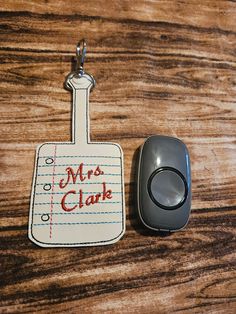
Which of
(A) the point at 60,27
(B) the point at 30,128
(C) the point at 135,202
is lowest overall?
(C) the point at 135,202

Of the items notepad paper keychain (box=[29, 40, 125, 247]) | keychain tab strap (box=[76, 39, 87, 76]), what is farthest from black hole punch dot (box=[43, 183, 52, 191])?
keychain tab strap (box=[76, 39, 87, 76])

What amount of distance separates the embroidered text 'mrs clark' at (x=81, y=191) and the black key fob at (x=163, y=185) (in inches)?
2.9

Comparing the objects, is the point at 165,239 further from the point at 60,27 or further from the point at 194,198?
the point at 60,27

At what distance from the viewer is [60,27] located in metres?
0.75

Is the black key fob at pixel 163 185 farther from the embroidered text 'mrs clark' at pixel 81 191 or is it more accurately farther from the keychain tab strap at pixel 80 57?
the keychain tab strap at pixel 80 57

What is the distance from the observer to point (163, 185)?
0.58m

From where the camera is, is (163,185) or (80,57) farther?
(80,57)

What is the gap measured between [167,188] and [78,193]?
0.17m

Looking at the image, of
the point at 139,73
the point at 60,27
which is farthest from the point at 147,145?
the point at 60,27

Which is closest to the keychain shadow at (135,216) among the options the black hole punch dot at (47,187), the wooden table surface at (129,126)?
the wooden table surface at (129,126)

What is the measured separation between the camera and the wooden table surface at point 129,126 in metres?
0.56

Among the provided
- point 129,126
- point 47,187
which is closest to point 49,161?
point 47,187

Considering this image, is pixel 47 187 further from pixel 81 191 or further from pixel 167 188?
pixel 167 188

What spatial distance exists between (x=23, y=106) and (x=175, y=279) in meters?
0.47
